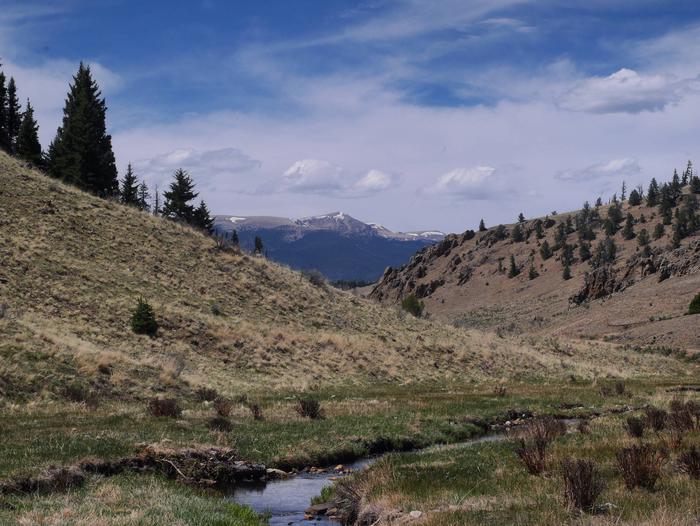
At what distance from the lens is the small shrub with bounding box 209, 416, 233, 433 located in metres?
22.5

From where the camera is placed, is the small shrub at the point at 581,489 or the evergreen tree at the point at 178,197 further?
the evergreen tree at the point at 178,197

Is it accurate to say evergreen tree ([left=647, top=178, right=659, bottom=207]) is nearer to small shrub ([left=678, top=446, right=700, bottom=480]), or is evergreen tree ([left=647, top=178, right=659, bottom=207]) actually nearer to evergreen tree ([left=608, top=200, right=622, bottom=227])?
evergreen tree ([left=608, top=200, right=622, bottom=227])

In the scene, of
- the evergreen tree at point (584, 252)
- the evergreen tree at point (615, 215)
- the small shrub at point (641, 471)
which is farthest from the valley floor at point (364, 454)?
the evergreen tree at point (615, 215)

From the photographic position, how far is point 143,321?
42031 millimetres

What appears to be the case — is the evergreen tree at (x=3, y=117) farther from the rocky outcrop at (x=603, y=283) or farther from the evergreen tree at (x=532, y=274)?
the evergreen tree at (x=532, y=274)

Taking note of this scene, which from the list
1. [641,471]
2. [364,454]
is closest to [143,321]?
[364,454]

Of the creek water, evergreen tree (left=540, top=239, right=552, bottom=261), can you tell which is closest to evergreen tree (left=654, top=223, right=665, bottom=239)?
evergreen tree (left=540, top=239, right=552, bottom=261)

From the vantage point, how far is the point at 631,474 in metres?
13.2

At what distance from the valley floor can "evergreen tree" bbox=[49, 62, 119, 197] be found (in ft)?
150

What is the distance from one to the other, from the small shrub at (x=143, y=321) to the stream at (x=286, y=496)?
25.4 meters

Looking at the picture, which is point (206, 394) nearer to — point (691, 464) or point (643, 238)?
point (691, 464)

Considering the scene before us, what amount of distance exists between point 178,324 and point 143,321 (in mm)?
3503

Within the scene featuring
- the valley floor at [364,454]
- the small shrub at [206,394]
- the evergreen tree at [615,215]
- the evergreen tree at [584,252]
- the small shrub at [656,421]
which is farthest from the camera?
the evergreen tree at [615,215]

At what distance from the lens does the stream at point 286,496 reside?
47.4ft
